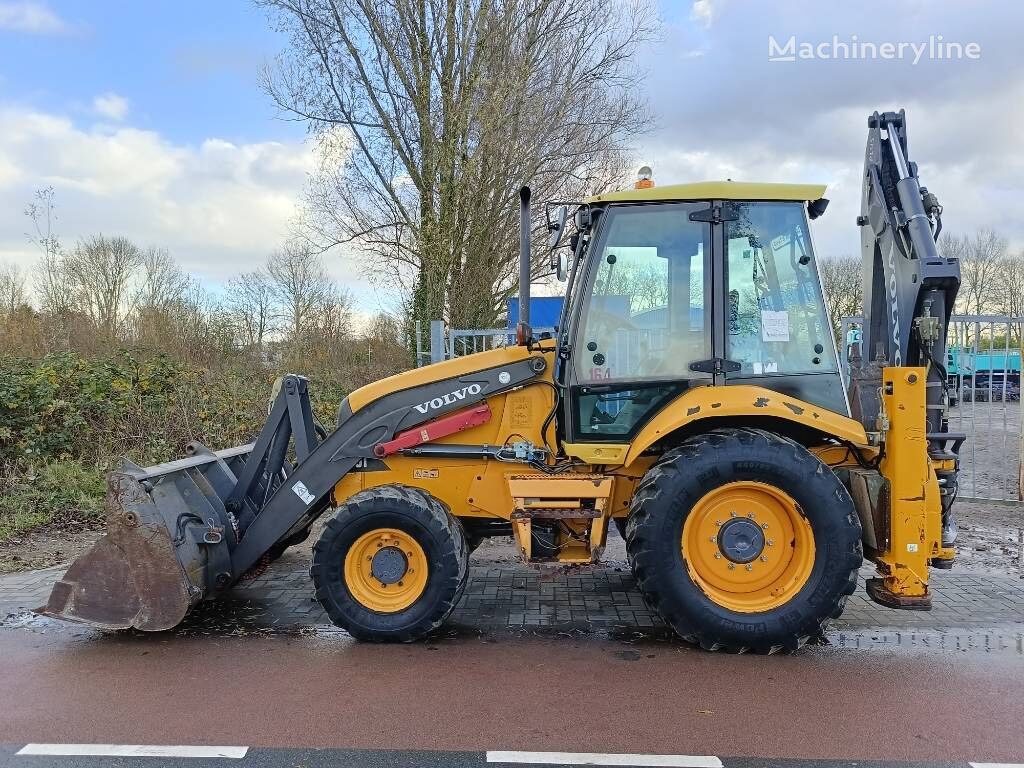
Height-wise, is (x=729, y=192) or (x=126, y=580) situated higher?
(x=729, y=192)

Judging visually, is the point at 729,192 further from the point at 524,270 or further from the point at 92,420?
the point at 92,420

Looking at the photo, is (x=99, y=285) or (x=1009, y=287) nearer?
(x=99, y=285)

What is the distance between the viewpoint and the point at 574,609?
5289mm

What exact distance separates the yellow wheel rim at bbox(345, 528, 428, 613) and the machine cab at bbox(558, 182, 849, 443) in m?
1.55

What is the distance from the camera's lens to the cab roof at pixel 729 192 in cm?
467

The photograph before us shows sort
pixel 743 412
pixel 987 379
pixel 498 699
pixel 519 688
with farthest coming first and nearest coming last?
1. pixel 987 379
2. pixel 743 412
3. pixel 519 688
4. pixel 498 699

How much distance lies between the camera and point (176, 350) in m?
12.9

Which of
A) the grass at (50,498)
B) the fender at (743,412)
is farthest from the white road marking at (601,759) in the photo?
the grass at (50,498)

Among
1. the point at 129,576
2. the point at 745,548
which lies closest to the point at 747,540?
the point at 745,548

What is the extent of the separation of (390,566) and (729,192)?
313cm

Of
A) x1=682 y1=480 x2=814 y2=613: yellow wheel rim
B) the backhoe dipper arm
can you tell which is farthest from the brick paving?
the backhoe dipper arm

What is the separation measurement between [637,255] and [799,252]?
1009 millimetres

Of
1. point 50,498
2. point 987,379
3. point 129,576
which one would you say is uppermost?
point 987,379

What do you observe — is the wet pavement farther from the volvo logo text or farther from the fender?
the volvo logo text
